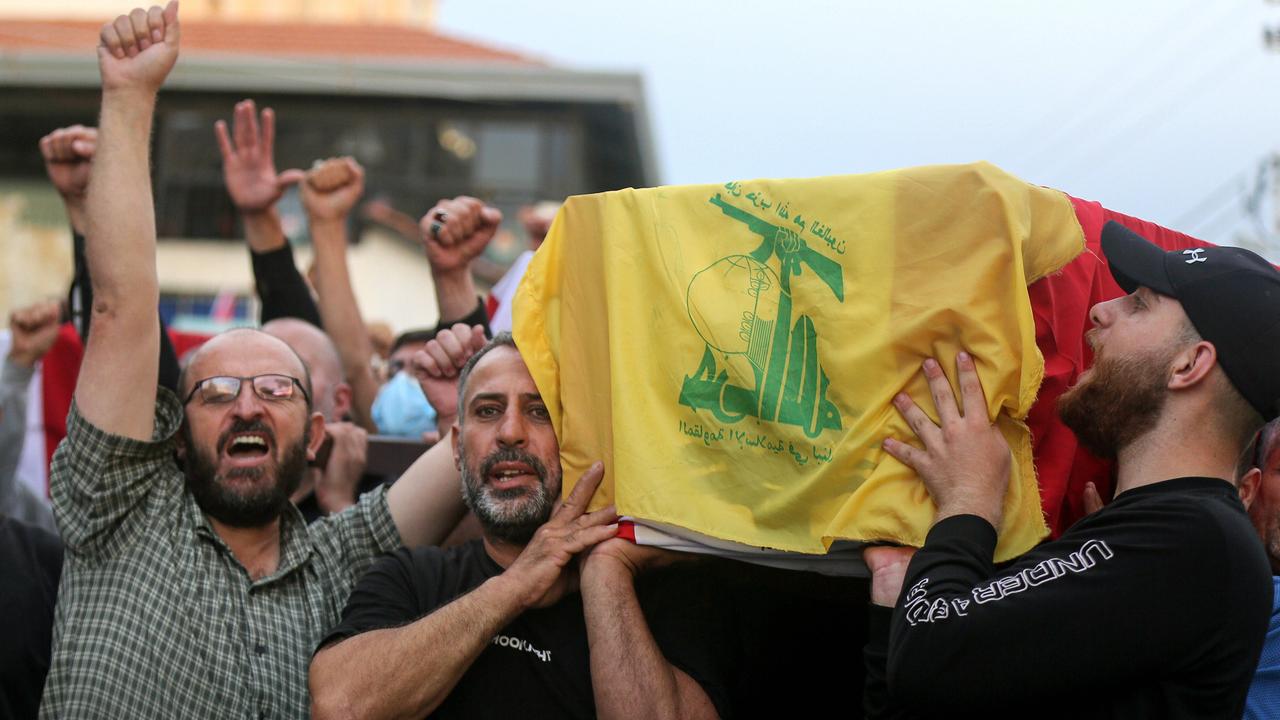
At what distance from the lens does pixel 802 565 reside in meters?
2.65

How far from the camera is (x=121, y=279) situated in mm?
3041

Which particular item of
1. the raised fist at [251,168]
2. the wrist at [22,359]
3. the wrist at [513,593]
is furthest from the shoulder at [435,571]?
the wrist at [22,359]

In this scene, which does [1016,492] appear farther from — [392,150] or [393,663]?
[392,150]

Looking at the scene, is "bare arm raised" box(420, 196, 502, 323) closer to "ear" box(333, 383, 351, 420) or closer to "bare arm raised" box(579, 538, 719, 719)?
"ear" box(333, 383, 351, 420)

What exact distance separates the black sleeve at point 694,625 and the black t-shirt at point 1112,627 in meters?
0.72

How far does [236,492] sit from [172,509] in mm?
166

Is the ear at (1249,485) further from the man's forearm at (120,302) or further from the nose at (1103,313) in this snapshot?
the man's forearm at (120,302)

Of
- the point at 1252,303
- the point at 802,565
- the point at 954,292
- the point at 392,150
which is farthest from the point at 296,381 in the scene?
the point at 392,150

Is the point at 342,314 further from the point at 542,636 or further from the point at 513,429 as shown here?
the point at 542,636

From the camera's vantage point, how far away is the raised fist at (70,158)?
3.68 meters

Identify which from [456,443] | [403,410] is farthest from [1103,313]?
[403,410]

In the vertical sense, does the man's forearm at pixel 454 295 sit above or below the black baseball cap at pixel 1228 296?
below

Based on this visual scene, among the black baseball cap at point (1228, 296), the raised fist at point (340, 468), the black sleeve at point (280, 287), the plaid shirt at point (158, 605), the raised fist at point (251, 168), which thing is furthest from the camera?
the black sleeve at point (280, 287)

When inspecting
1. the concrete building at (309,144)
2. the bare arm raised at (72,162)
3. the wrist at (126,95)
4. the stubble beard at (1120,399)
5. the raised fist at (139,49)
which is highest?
the raised fist at (139,49)
